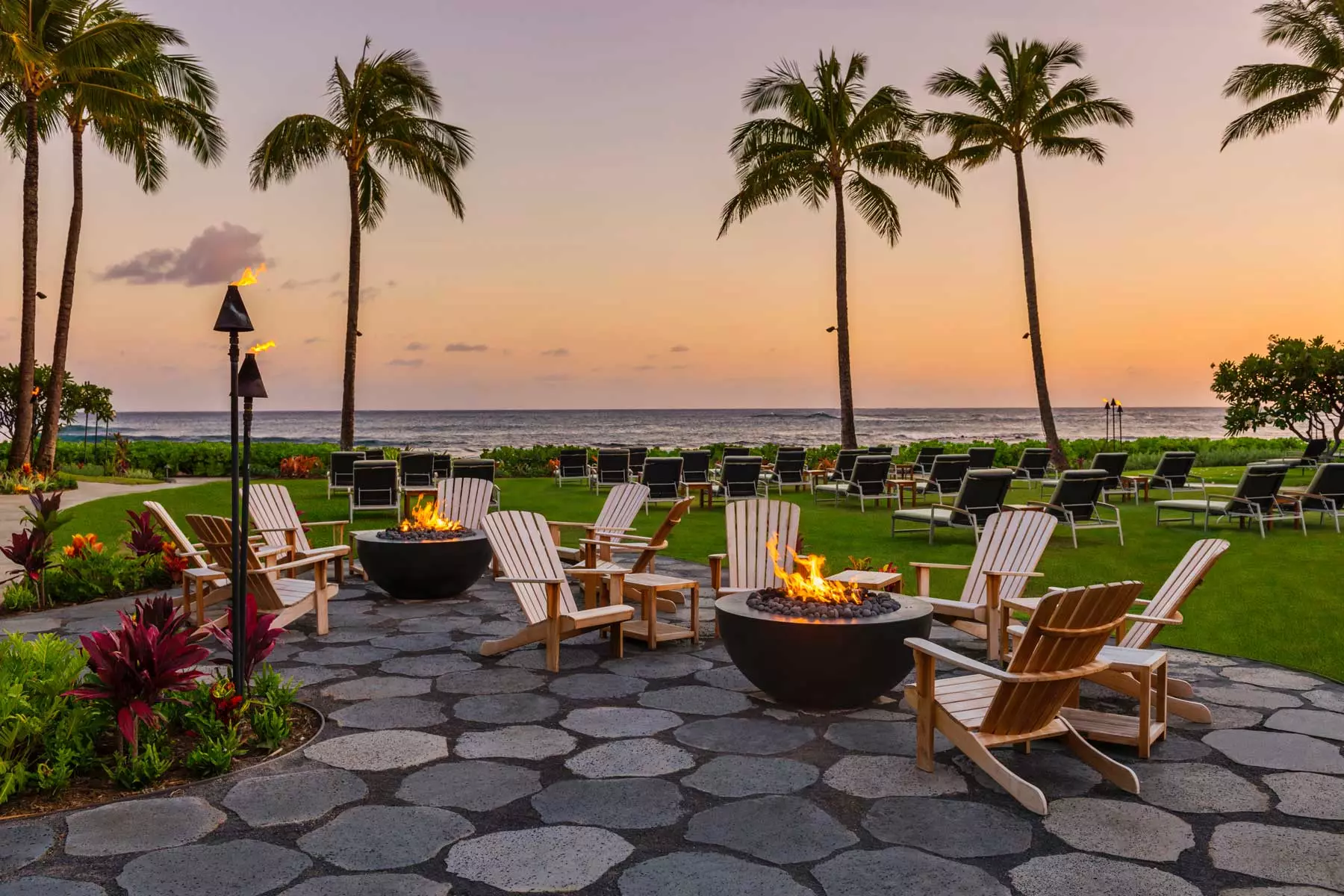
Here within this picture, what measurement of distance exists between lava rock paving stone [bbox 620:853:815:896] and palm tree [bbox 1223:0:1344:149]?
20.6m

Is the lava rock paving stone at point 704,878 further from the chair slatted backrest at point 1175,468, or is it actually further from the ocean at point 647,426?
the ocean at point 647,426

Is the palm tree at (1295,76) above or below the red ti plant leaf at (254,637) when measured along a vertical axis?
above

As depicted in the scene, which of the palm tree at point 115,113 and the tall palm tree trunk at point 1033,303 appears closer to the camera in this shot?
the palm tree at point 115,113

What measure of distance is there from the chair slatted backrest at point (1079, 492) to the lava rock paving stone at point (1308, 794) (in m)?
6.74

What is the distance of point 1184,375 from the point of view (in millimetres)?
33562

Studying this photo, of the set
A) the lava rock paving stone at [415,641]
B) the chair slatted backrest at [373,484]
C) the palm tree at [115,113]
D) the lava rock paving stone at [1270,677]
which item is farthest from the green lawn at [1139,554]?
the palm tree at [115,113]

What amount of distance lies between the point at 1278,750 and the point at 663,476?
421 inches

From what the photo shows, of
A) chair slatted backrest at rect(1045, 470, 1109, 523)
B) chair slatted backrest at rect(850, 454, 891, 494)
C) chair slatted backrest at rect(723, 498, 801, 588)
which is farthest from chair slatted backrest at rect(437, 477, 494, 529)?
chair slatted backrest at rect(850, 454, 891, 494)

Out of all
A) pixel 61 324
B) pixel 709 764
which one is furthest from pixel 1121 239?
pixel 61 324

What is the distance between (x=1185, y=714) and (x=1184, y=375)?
113ft

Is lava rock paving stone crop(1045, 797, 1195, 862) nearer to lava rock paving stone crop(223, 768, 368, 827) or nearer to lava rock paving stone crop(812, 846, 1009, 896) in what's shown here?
lava rock paving stone crop(812, 846, 1009, 896)

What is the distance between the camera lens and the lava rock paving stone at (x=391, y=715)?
3.96 metres

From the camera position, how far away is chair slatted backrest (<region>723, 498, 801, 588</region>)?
554 cm

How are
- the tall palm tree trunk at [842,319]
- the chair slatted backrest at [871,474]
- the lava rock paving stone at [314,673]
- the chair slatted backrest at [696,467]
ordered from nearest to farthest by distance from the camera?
1. the lava rock paving stone at [314,673]
2. the chair slatted backrest at [871,474]
3. the chair slatted backrest at [696,467]
4. the tall palm tree trunk at [842,319]
